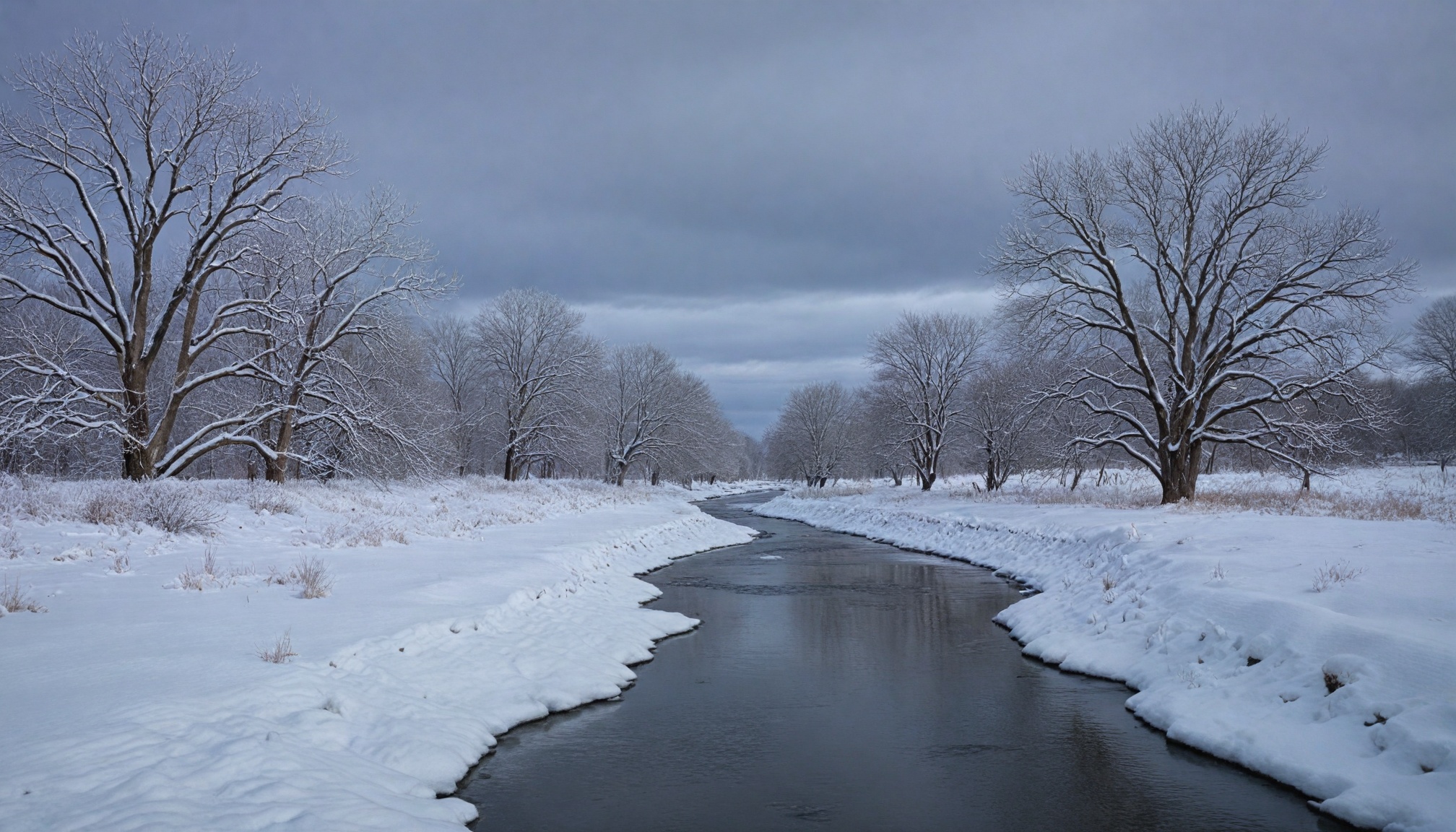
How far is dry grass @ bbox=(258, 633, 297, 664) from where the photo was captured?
7668mm

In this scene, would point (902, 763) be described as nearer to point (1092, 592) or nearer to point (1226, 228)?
point (1092, 592)

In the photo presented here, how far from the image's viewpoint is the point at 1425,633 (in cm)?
780

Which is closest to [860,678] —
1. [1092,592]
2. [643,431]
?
[1092,592]

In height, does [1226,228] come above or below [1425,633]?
above

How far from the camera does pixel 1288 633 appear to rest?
883 centimetres

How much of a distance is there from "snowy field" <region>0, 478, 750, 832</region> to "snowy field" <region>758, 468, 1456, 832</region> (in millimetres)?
7095

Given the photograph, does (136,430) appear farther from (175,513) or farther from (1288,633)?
(1288,633)

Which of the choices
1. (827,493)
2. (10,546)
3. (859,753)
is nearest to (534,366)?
(827,493)

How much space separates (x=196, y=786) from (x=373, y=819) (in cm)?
113

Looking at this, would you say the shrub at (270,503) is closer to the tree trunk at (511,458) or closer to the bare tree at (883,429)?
the tree trunk at (511,458)

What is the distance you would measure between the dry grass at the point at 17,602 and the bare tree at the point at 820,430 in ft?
227

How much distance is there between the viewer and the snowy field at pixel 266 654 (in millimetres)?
5188

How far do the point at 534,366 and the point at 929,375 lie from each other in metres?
24.4

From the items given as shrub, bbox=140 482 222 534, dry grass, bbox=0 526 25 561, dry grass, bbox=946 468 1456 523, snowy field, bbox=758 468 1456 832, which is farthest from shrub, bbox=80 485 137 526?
dry grass, bbox=946 468 1456 523
